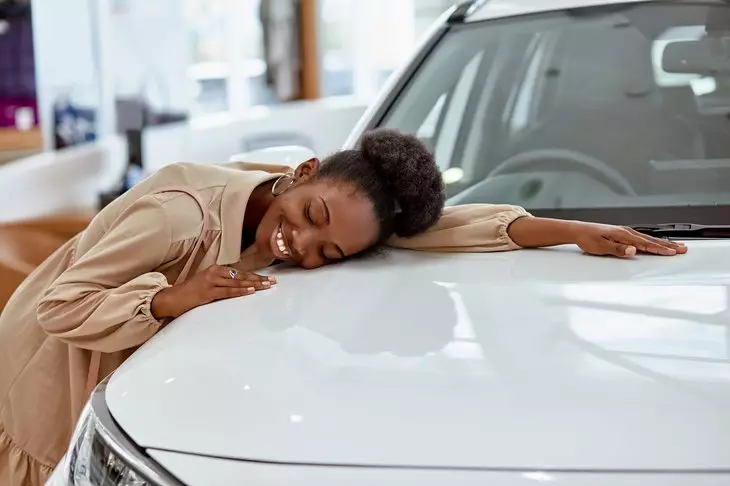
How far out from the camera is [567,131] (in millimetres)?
2254

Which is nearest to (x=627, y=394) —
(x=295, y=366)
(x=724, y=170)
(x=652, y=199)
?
(x=295, y=366)

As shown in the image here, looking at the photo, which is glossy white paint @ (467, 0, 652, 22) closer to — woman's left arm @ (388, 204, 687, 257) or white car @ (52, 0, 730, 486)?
white car @ (52, 0, 730, 486)

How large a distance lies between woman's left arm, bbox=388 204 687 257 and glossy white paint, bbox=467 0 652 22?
740mm

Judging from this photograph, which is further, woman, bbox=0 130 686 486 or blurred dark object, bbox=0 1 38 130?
blurred dark object, bbox=0 1 38 130

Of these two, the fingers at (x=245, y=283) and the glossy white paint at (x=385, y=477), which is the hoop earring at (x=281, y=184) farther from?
the glossy white paint at (x=385, y=477)

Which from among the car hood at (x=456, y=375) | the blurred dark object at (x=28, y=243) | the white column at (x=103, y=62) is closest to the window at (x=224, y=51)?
the white column at (x=103, y=62)

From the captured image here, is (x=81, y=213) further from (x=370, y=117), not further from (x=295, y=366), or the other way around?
(x=295, y=366)

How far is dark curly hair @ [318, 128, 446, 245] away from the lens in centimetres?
176

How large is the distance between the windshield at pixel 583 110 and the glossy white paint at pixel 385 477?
2.94 feet

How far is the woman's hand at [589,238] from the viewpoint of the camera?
5.33ft

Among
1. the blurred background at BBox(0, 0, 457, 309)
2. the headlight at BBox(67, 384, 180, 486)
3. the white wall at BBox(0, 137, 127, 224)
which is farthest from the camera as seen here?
the blurred background at BBox(0, 0, 457, 309)

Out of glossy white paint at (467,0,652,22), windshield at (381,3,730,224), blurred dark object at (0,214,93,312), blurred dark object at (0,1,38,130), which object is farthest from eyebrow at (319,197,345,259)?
blurred dark object at (0,1,38,130)

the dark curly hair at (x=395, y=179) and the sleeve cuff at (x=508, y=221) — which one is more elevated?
the dark curly hair at (x=395, y=179)

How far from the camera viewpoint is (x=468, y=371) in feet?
3.80
